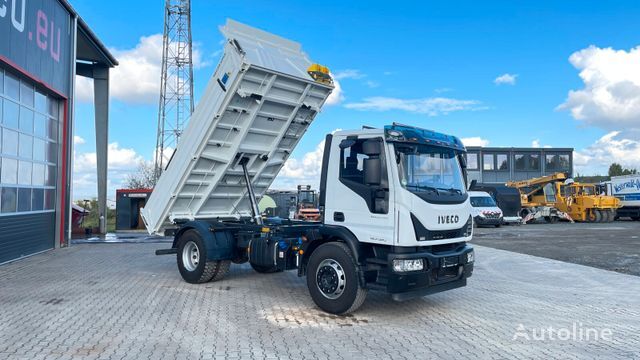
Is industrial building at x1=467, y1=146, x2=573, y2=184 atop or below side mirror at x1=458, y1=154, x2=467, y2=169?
atop

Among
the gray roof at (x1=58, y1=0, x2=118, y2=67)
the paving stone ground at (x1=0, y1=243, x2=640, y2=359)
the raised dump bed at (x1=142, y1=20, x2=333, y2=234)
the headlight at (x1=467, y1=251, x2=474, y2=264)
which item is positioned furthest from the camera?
the gray roof at (x1=58, y1=0, x2=118, y2=67)

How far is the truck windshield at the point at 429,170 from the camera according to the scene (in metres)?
6.15

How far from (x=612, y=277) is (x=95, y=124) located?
20.4 meters

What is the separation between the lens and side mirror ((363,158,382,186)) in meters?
5.95

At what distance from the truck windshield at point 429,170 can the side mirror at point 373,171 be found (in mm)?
298

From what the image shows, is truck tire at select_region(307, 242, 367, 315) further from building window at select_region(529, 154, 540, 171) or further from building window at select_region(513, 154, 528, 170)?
building window at select_region(529, 154, 540, 171)

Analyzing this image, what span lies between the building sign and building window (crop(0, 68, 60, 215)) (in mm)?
515

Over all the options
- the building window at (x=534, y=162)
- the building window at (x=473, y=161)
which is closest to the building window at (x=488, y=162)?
the building window at (x=473, y=161)

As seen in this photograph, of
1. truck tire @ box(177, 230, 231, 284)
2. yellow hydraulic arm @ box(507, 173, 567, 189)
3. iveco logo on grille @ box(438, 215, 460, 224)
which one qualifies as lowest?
truck tire @ box(177, 230, 231, 284)

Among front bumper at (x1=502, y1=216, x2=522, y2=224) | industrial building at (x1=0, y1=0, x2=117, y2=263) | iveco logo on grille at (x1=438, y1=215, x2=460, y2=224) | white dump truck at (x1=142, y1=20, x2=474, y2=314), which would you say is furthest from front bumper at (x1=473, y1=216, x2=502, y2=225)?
iveco logo on grille at (x1=438, y1=215, x2=460, y2=224)

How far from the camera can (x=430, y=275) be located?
6.21 metres

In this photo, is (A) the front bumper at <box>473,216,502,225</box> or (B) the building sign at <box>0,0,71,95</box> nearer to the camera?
(B) the building sign at <box>0,0,71,95</box>

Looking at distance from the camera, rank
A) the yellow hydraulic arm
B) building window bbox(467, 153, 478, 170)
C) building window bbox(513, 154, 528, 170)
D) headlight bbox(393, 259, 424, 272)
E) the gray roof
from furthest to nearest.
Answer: building window bbox(513, 154, 528, 170)
building window bbox(467, 153, 478, 170)
the yellow hydraulic arm
the gray roof
headlight bbox(393, 259, 424, 272)
